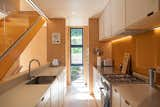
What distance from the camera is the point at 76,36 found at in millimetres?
8266

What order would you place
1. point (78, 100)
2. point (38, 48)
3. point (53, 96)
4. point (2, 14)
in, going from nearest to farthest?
point (53, 96) < point (2, 14) < point (78, 100) < point (38, 48)

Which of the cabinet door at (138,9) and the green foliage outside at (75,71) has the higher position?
the cabinet door at (138,9)

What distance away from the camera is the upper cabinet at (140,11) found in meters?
1.56

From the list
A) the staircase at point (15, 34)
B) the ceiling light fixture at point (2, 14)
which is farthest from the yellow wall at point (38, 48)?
the ceiling light fixture at point (2, 14)

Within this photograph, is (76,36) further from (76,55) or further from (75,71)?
(75,71)

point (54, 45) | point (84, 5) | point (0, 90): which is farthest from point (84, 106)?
point (0, 90)

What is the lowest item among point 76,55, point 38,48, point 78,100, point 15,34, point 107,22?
point 78,100

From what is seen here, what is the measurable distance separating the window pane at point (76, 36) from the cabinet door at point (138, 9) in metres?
5.86

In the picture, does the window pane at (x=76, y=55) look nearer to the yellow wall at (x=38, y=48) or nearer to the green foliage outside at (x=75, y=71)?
the green foliage outside at (x=75, y=71)

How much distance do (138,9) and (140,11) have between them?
0.23 ft

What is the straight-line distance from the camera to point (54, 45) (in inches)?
227

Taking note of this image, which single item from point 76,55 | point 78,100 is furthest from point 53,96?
point 76,55

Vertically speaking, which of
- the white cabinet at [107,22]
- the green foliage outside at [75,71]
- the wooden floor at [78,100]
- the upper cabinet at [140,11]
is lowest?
the wooden floor at [78,100]

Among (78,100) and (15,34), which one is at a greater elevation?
(15,34)
